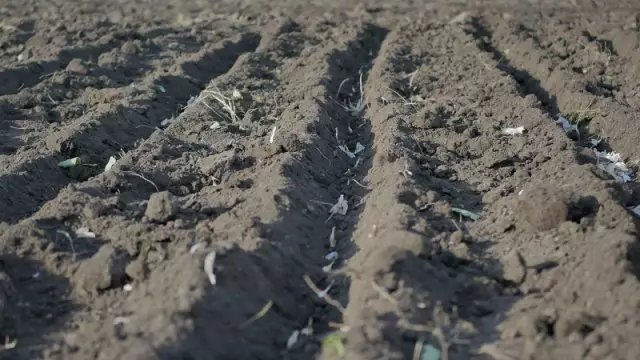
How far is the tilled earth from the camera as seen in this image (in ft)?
12.1

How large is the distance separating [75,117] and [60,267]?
2.96 m

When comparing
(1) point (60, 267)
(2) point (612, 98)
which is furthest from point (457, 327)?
(2) point (612, 98)

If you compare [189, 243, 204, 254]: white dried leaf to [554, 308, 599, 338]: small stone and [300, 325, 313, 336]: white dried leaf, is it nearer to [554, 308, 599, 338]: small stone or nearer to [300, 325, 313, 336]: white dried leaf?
[300, 325, 313, 336]: white dried leaf

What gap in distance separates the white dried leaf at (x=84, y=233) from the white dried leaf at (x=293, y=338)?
4.63 ft

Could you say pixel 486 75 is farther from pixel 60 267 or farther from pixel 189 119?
pixel 60 267

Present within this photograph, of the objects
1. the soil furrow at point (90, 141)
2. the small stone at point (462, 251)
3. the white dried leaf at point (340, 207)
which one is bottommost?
the soil furrow at point (90, 141)

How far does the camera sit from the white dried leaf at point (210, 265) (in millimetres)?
3822

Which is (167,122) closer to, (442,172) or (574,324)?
(442,172)

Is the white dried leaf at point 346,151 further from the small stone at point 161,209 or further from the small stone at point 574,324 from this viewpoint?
the small stone at point 574,324

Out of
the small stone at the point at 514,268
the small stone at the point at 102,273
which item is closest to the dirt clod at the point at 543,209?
the small stone at the point at 514,268

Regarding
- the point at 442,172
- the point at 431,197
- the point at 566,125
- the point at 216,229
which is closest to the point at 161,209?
the point at 216,229

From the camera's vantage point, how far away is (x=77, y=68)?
26.5 feet

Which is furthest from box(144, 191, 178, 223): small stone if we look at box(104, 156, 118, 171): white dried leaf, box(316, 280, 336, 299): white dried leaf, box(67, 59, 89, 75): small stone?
box(67, 59, 89, 75): small stone

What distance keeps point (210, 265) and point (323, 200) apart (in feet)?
4.66
